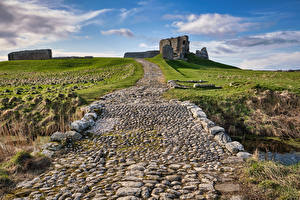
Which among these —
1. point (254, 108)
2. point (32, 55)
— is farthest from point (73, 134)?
point (32, 55)

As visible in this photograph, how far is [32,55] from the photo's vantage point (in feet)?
177

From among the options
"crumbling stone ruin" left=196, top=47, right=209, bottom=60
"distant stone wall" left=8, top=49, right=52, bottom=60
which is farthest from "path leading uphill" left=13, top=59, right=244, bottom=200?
"crumbling stone ruin" left=196, top=47, right=209, bottom=60

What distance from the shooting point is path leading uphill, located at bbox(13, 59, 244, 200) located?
14.1 feet

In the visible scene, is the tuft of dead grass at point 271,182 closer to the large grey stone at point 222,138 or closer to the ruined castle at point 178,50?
the large grey stone at point 222,138

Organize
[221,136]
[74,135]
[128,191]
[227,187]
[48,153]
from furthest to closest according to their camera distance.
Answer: [74,135] < [221,136] < [48,153] < [227,187] < [128,191]

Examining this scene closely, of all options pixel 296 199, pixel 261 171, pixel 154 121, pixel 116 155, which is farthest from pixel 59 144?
pixel 296 199

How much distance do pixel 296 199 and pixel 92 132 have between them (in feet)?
22.9

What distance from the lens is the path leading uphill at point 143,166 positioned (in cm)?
431

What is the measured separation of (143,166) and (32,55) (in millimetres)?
59668

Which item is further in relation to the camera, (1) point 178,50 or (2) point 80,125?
(1) point 178,50

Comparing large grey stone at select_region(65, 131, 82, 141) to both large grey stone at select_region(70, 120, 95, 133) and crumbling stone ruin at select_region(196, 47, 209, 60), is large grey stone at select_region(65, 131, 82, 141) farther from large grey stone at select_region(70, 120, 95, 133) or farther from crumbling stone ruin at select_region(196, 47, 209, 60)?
crumbling stone ruin at select_region(196, 47, 209, 60)

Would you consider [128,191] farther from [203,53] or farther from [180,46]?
[203,53]

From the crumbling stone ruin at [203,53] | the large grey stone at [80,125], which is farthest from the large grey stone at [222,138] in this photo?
the crumbling stone ruin at [203,53]

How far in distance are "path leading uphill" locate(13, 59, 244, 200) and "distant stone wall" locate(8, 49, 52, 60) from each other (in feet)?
170
